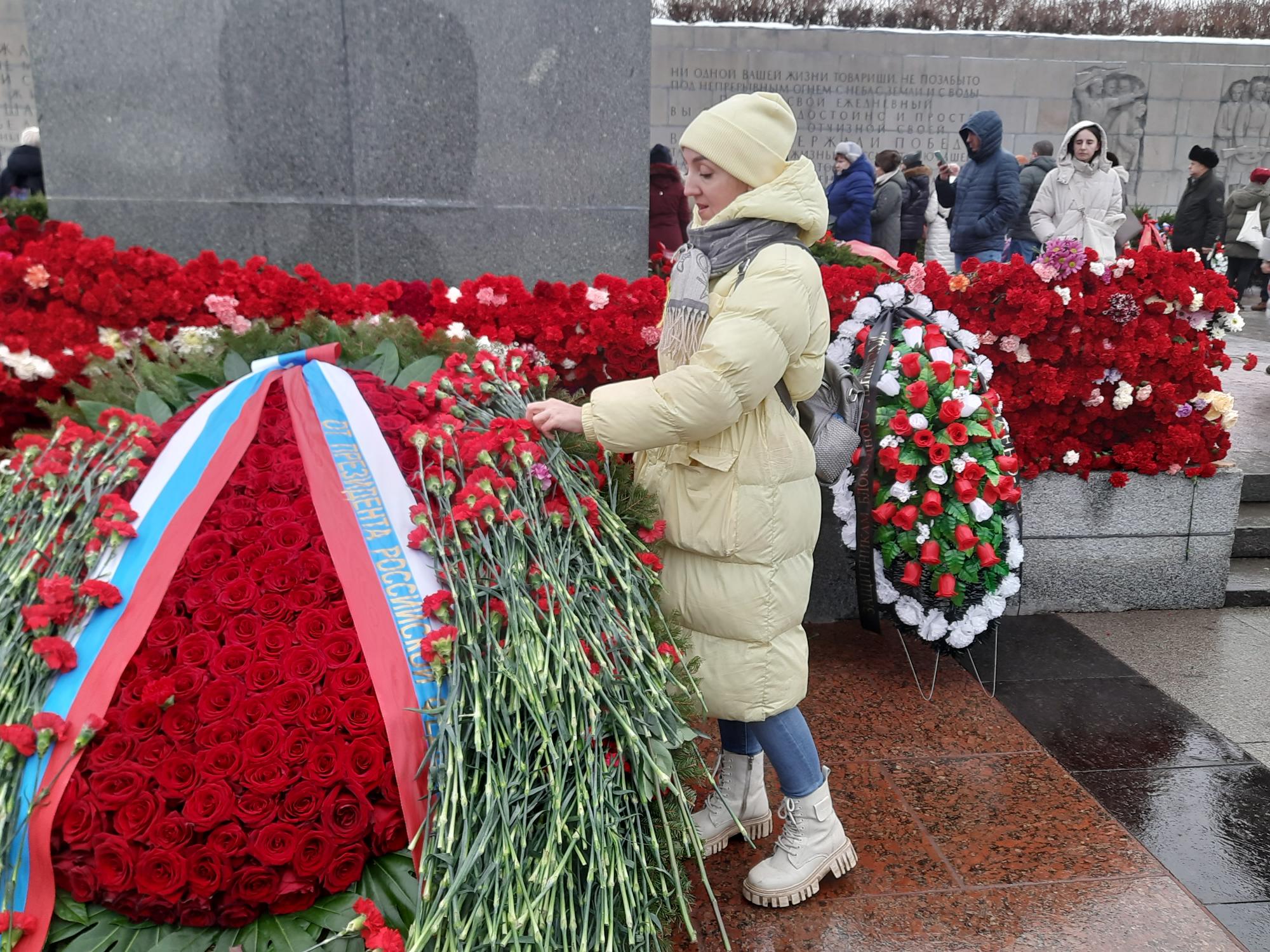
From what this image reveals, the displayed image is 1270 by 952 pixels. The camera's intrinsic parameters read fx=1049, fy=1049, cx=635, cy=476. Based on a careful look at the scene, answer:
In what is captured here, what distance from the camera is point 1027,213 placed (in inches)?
372

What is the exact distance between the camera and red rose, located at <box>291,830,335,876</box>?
164 cm

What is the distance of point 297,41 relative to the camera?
416 cm

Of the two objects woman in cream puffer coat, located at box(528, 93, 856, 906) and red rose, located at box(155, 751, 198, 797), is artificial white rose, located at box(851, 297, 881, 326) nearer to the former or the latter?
woman in cream puffer coat, located at box(528, 93, 856, 906)

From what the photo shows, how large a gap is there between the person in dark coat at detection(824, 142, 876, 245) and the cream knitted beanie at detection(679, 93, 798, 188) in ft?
21.7

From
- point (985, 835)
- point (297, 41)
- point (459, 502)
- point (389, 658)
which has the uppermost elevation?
point (297, 41)

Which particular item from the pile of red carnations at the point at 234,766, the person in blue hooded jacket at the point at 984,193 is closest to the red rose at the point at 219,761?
the pile of red carnations at the point at 234,766

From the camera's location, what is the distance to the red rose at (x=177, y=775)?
5.43ft

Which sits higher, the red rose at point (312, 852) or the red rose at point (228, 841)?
the red rose at point (228, 841)

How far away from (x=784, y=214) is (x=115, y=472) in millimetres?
1497

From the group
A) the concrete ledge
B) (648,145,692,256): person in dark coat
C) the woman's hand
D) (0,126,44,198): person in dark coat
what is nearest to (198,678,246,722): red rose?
the woman's hand

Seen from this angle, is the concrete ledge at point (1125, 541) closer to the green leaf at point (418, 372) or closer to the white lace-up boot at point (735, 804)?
the white lace-up boot at point (735, 804)

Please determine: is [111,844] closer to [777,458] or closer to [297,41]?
[777,458]

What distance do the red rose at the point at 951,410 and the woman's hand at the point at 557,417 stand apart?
5.70ft

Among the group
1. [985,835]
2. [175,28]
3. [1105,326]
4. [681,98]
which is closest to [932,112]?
[681,98]
